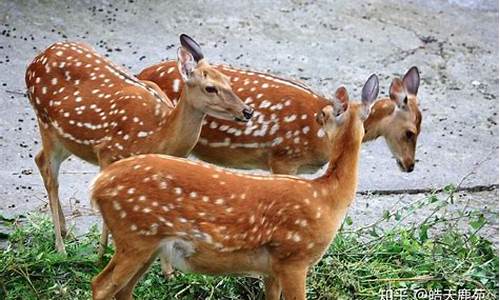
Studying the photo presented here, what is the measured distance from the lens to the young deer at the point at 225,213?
526 cm

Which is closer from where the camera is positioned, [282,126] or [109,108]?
[109,108]

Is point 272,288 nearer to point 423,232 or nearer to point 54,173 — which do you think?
point 423,232

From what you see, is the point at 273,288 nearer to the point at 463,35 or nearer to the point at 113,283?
the point at 113,283

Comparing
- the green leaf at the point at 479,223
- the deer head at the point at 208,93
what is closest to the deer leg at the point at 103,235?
the deer head at the point at 208,93

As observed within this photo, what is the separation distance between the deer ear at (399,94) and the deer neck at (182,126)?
4.11 ft

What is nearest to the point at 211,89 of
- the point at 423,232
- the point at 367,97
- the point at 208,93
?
the point at 208,93

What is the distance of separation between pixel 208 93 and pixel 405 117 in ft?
4.43

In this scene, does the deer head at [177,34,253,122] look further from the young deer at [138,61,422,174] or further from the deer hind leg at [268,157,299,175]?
the deer hind leg at [268,157,299,175]

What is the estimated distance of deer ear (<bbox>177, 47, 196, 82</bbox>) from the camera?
6.23 m

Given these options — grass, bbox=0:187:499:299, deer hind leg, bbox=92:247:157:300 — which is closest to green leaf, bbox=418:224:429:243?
grass, bbox=0:187:499:299

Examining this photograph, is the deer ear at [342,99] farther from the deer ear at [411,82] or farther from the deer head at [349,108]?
the deer ear at [411,82]

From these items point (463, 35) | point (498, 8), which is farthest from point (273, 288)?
point (498, 8)

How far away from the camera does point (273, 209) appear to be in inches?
213

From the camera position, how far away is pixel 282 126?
22.1 feet
